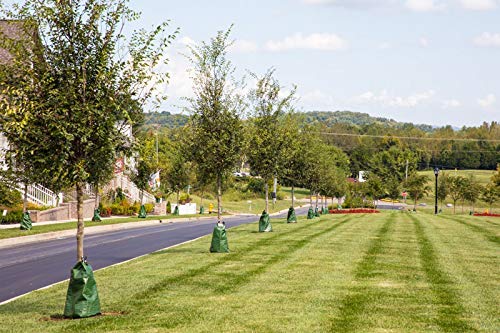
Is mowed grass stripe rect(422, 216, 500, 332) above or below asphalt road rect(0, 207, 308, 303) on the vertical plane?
above

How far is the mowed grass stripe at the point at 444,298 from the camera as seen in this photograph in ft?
38.4

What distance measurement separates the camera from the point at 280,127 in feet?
116

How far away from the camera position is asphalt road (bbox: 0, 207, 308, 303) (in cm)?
1958

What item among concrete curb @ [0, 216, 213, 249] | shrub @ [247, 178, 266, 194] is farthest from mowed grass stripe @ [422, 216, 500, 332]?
shrub @ [247, 178, 266, 194]

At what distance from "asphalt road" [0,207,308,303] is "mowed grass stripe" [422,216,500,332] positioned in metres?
10.5

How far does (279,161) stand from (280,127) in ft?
5.77

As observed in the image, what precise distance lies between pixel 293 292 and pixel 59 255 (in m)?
14.1

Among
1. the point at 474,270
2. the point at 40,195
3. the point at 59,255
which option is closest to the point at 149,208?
the point at 40,195

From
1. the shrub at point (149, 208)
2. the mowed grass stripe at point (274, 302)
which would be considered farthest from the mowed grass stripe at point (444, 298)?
the shrub at point (149, 208)

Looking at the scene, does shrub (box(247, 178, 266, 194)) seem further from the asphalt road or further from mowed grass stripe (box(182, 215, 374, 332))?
mowed grass stripe (box(182, 215, 374, 332))

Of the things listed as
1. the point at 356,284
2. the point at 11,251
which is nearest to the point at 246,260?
the point at 356,284

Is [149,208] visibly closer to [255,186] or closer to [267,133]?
[267,133]

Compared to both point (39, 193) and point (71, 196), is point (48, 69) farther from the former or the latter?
point (71, 196)

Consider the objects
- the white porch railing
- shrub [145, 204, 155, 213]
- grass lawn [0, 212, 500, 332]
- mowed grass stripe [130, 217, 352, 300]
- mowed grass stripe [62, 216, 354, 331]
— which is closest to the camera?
grass lawn [0, 212, 500, 332]
